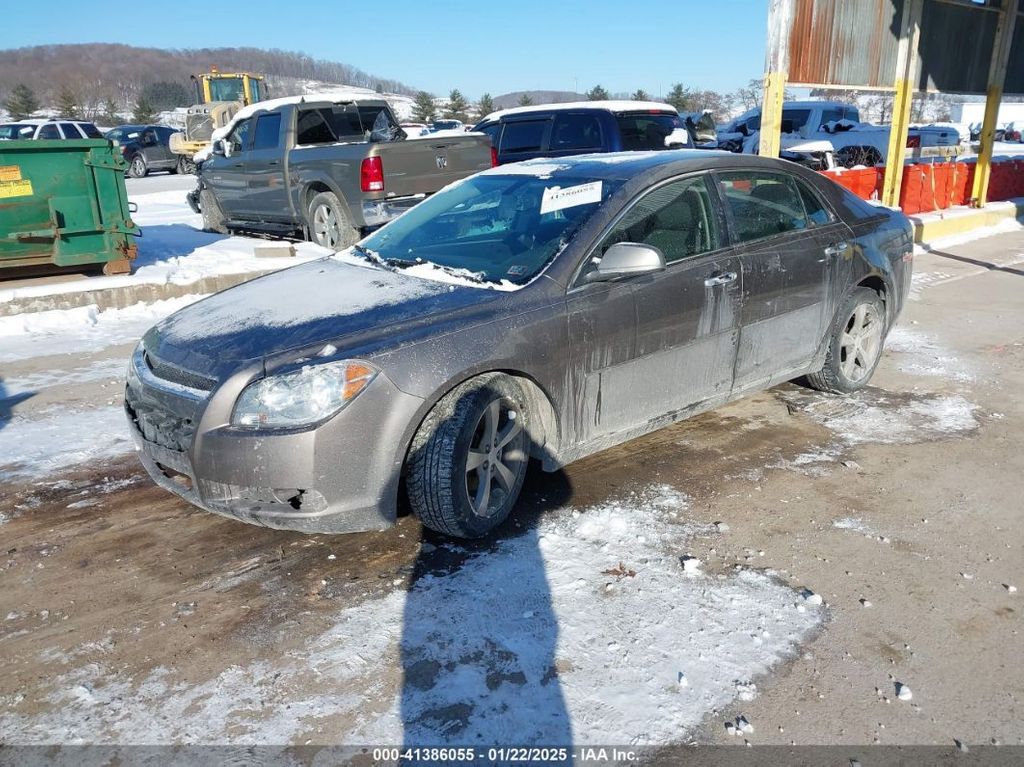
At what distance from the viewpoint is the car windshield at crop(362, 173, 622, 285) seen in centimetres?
395

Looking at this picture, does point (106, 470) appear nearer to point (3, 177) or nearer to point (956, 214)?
point (3, 177)

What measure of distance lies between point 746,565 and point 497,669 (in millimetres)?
1229

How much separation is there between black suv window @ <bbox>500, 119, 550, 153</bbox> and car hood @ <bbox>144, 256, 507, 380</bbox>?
8.21 metres

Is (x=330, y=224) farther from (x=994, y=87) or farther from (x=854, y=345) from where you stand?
(x=994, y=87)

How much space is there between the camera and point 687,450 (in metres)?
4.68

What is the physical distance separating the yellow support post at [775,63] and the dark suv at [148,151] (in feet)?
71.9

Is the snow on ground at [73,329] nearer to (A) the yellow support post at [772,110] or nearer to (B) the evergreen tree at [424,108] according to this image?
(A) the yellow support post at [772,110]

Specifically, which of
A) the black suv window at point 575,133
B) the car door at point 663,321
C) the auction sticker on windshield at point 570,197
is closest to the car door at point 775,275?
the car door at point 663,321

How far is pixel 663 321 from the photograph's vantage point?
4.07m

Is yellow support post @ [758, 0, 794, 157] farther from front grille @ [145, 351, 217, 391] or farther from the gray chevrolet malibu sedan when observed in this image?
front grille @ [145, 351, 217, 391]

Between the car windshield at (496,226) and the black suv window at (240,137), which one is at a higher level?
the black suv window at (240,137)

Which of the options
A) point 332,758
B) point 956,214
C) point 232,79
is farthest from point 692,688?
point 232,79

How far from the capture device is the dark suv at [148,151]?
88.3 feet

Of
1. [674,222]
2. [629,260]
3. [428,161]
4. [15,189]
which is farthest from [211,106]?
[629,260]
